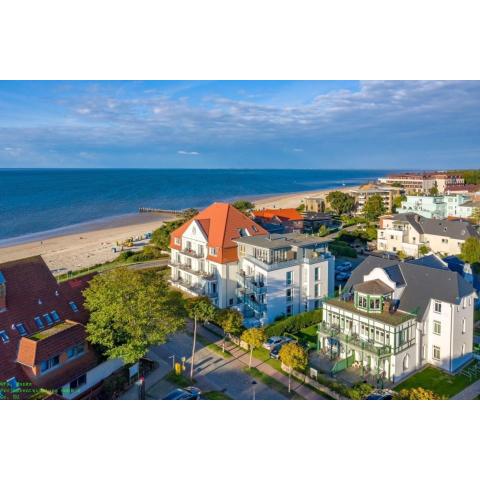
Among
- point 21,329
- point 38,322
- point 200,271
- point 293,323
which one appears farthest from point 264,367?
point 200,271

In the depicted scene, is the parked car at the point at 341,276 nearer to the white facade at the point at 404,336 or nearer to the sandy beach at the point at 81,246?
the white facade at the point at 404,336

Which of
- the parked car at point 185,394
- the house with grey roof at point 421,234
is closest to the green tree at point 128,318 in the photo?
the parked car at point 185,394

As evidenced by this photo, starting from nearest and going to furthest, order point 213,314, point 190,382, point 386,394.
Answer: point 386,394 → point 190,382 → point 213,314

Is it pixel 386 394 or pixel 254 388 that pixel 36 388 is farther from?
pixel 386 394

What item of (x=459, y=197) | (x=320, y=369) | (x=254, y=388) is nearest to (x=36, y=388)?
(x=254, y=388)

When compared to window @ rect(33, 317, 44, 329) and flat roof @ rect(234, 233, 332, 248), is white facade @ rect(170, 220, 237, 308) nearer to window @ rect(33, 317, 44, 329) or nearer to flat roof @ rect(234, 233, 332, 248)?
flat roof @ rect(234, 233, 332, 248)

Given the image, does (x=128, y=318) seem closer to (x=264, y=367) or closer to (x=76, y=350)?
(x=76, y=350)
